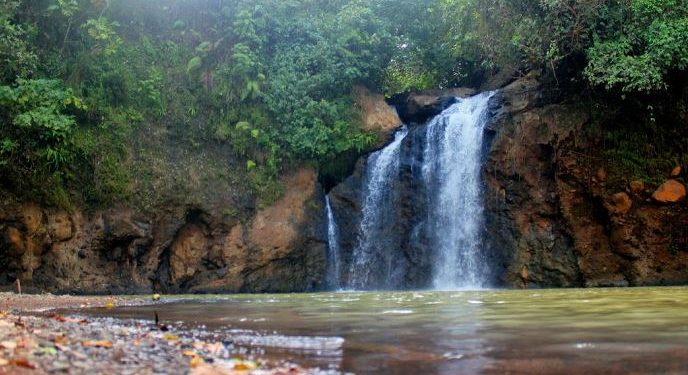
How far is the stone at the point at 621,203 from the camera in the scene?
15.0 metres

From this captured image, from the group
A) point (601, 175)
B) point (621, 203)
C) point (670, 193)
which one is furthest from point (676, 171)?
point (601, 175)

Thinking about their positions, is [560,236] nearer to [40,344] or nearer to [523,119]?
[523,119]

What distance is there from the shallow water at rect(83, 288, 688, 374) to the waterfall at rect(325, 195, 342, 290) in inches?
361

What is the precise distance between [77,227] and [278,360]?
12.4 m

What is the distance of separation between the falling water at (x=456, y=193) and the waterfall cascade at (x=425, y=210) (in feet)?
0.09

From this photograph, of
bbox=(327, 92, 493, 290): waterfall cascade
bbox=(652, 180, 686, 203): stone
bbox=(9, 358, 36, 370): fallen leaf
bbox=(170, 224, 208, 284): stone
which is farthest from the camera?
bbox=(327, 92, 493, 290): waterfall cascade

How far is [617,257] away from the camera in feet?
49.4

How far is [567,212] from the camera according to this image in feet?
51.1

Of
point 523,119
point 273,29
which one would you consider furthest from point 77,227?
point 523,119

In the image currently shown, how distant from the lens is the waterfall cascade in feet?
53.2

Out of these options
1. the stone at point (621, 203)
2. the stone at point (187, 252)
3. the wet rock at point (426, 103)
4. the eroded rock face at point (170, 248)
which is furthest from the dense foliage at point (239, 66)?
the stone at point (621, 203)

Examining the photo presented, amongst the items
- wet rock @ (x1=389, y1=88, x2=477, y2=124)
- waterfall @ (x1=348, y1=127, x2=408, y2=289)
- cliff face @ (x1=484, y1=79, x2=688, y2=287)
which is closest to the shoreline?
waterfall @ (x1=348, y1=127, x2=408, y2=289)

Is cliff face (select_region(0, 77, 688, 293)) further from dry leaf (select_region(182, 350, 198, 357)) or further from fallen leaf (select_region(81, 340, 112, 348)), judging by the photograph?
dry leaf (select_region(182, 350, 198, 357))

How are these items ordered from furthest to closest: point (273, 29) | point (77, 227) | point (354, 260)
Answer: point (273, 29) < point (354, 260) < point (77, 227)
